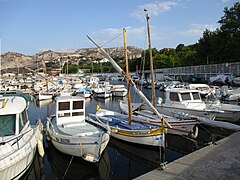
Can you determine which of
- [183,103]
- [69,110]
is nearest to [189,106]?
[183,103]

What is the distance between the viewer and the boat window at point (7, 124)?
956 cm

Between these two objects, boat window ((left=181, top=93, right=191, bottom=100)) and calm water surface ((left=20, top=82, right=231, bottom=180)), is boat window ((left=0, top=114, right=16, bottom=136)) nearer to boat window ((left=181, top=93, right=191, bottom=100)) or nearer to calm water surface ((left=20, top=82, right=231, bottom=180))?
calm water surface ((left=20, top=82, right=231, bottom=180))

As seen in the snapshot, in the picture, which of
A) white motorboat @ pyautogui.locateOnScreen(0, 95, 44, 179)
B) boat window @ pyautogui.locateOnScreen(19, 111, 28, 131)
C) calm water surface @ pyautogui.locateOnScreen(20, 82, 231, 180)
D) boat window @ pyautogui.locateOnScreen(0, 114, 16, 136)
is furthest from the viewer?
boat window @ pyautogui.locateOnScreen(19, 111, 28, 131)

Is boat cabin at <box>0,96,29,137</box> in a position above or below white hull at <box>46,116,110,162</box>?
above

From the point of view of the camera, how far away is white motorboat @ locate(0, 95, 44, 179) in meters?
7.87

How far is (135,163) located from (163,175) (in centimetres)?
341

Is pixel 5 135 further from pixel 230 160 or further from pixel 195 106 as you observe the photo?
pixel 195 106

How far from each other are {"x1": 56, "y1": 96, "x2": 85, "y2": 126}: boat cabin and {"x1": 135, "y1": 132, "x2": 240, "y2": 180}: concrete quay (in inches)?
246

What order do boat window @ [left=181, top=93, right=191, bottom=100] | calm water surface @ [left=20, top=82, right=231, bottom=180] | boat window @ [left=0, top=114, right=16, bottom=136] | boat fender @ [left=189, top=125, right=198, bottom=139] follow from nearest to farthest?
1. boat window @ [left=0, top=114, right=16, bottom=136]
2. calm water surface @ [left=20, top=82, right=231, bottom=180]
3. boat fender @ [left=189, top=125, right=198, bottom=139]
4. boat window @ [left=181, top=93, right=191, bottom=100]

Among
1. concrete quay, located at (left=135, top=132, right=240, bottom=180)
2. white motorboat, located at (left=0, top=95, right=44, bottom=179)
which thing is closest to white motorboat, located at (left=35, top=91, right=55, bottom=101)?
white motorboat, located at (left=0, top=95, right=44, bottom=179)

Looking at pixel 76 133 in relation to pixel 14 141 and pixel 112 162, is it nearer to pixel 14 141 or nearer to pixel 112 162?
pixel 112 162

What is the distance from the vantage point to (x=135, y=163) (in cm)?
1114

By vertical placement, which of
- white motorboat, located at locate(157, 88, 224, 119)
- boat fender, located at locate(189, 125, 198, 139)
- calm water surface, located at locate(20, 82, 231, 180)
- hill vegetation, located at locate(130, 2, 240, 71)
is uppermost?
hill vegetation, located at locate(130, 2, 240, 71)

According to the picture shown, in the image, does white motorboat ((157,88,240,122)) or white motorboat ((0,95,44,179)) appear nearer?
white motorboat ((0,95,44,179))
